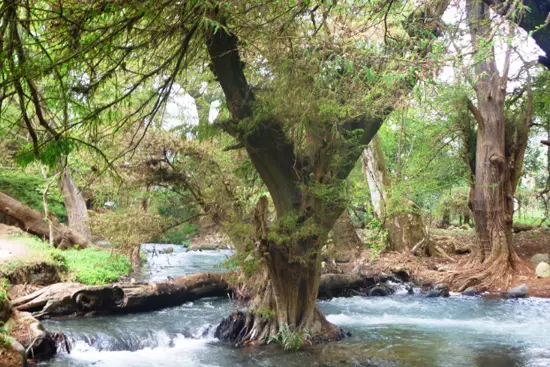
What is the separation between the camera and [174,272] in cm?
1769

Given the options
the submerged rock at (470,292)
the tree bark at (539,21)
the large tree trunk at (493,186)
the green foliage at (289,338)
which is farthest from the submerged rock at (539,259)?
the tree bark at (539,21)

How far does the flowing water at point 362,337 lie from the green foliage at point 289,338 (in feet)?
0.56

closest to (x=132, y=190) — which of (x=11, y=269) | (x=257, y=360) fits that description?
(x=11, y=269)

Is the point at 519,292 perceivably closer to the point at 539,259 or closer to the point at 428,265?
the point at 539,259

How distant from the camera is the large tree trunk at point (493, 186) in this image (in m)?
14.9

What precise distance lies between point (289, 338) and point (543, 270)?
33.3ft

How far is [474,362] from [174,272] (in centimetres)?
1186

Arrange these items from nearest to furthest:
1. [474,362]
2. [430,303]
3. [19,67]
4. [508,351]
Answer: [19,67] → [474,362] → [508,351] → [430,303]

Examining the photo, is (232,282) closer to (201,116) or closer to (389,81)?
(201,116)

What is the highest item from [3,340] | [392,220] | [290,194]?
[392,220]

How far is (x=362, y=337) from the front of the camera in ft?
31.5

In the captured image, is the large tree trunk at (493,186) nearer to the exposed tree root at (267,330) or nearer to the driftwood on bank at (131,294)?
the driftwood on bank at (131,294)

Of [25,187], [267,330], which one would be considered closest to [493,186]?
[267,330]

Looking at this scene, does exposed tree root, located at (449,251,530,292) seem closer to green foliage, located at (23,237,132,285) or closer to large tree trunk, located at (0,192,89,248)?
green foliage, located at (23,237,132,285)
